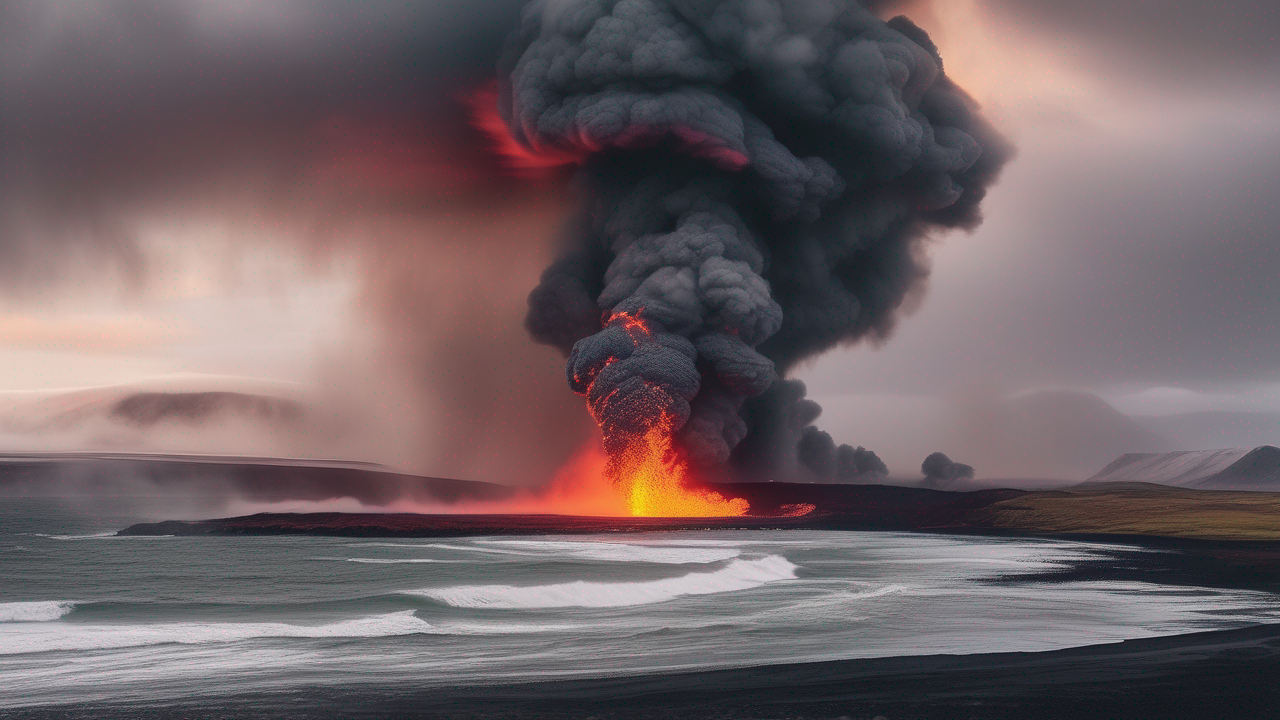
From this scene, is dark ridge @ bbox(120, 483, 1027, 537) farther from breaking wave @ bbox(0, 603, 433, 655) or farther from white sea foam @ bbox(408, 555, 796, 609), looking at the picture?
breaking wave @ bbox(0, 603, 433, 655)

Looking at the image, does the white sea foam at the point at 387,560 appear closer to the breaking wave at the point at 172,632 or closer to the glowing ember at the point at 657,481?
the breaking wave at the point at 172,632

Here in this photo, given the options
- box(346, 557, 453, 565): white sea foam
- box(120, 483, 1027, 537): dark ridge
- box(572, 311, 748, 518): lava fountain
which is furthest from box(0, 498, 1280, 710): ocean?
box(120, 483, 1027, 537): dark ridge

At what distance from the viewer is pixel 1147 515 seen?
243 feet

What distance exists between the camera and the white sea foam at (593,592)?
3325 centimetres

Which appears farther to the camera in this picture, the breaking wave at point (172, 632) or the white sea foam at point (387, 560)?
the white sea foam at point (387, 560)

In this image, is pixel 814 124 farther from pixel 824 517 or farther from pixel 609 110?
pixel 824 517

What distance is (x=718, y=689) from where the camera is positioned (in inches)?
700

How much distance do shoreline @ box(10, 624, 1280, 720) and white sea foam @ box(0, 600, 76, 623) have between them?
15690 mm

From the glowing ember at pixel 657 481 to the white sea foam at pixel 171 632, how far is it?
4705cm

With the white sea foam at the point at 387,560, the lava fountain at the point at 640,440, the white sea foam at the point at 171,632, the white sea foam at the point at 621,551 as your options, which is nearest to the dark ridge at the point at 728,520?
the lava fountain at the point at 640,440

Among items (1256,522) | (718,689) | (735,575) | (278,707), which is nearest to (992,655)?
(718,689)

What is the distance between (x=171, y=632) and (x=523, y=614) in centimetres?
962

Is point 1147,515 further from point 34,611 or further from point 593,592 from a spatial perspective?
point 34,611

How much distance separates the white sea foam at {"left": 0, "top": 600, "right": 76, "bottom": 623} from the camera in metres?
30.2
